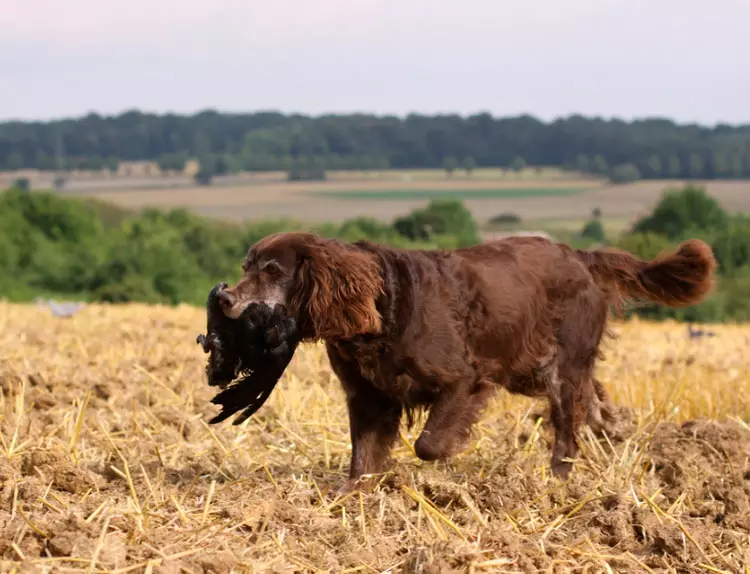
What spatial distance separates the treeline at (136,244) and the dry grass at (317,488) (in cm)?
2367

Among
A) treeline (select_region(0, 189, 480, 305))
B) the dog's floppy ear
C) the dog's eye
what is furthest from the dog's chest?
treeline (select_region(0, 189, 480, 305))

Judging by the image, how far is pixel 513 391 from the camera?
19.8 ft

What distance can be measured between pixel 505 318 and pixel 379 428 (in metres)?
0.87

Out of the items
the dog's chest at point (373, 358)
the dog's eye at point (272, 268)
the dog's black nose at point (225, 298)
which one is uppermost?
the dog's eye at point (272, 268)

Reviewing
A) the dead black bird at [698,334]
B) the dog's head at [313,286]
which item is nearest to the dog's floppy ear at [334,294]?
the dog's head at [313,286]

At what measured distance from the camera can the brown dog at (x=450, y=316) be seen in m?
4.88

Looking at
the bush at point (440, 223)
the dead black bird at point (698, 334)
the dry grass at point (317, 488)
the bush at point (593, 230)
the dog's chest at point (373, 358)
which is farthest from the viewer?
the bush at point (593, 230)

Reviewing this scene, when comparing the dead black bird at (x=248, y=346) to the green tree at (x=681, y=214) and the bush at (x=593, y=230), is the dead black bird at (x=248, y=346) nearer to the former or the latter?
the bush at (x=593, y=230)

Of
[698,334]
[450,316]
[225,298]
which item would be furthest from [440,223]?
[225,298]

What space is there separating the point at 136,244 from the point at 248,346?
110 feet

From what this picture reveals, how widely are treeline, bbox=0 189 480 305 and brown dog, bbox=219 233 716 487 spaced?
2484 centimetres

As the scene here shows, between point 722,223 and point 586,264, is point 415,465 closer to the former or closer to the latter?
point 586,264

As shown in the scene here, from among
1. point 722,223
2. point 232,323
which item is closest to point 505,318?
point 232,323

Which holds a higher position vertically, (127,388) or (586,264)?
(586,264)
